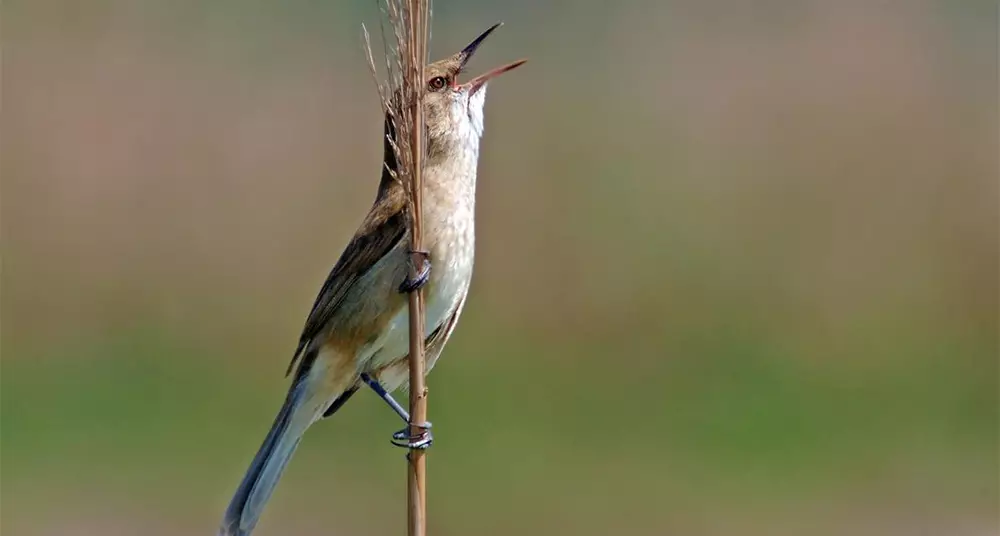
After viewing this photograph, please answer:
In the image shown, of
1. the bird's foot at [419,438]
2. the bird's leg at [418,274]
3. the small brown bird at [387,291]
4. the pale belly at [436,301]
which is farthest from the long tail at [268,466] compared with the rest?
the bird's foot at [419,438]

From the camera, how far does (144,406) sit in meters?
8.17

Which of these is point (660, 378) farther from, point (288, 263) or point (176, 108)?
point (176, 108)

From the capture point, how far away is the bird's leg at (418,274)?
9.95ft

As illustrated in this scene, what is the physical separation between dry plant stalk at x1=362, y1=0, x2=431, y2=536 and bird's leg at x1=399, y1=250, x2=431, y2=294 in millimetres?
84

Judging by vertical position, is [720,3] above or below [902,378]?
above

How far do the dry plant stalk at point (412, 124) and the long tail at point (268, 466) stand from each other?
39.0 inches

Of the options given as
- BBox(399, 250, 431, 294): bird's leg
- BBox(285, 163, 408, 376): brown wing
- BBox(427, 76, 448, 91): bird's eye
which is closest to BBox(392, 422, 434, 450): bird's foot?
BBox(399, 250, 431, 294): bird's leg

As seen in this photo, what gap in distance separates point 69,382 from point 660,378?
3.89m

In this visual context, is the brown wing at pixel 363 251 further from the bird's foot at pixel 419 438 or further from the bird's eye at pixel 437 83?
the bird's foot at pixel 419 438

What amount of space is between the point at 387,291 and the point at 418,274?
1.46 feet

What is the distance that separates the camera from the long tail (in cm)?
372

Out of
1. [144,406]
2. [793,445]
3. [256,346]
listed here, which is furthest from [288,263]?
[793,445]

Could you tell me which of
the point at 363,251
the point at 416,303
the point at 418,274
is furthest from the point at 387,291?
the point at 416,303

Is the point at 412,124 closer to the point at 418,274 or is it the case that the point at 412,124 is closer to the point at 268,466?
the point at 418,274
